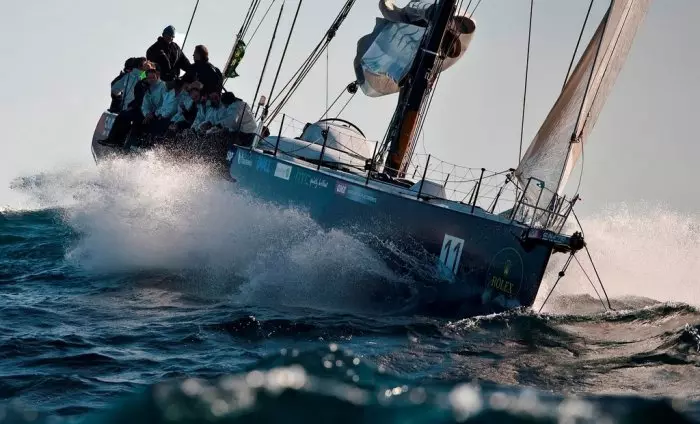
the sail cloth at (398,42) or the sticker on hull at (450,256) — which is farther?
the sail cloth at (398,42)

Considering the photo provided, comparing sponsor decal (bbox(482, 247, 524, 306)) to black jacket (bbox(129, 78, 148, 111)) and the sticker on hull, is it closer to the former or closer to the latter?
the sticker on hull

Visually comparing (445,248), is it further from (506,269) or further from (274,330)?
(274,330)

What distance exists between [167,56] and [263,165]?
Answer: 18.7 feet

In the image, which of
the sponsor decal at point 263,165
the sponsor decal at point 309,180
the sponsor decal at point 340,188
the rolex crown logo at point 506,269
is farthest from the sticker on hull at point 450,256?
the sponsor decal at point 263,165

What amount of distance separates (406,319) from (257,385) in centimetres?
744

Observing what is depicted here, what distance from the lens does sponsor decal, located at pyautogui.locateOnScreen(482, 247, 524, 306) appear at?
10852 mm

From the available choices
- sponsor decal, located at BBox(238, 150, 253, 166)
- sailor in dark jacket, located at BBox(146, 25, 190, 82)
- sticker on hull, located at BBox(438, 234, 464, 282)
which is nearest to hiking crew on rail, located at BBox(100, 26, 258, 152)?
sailor in dark jacket, located at BBox(146, 25, 190, 82)

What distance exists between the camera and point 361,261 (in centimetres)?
1147

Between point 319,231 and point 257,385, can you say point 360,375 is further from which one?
point 319,231

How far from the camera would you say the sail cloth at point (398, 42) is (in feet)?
51.1

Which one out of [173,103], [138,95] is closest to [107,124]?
[138,95]

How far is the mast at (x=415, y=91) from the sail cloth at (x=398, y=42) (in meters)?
0.20

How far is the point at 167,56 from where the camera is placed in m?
18.7

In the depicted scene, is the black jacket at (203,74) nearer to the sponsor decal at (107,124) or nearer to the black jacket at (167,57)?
the black jacket at (167,57)
